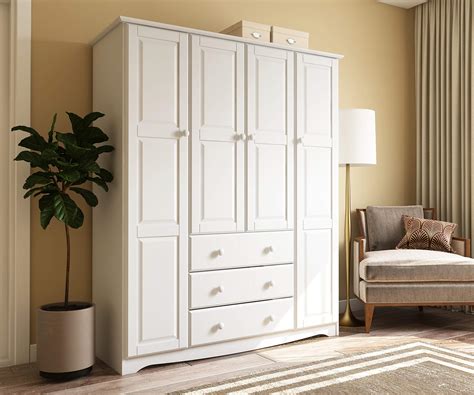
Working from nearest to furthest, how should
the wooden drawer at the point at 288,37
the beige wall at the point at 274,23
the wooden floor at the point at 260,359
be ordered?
1. the wooden floor at the point at 260,359
2. the beige wall at the point at 274,23
3. the wooden drawer at the point at 288,37

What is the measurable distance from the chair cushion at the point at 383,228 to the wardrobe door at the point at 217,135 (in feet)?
5.09

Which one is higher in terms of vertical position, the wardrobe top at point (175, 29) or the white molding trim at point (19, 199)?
the wardrobe top at point (175, 29)

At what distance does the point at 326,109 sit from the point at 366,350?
5.32 ft

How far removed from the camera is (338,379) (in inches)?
112

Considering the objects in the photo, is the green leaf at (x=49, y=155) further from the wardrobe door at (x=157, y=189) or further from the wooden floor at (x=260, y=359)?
the wooden floor at (x=260, y=359)

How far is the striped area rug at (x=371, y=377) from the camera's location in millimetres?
2691

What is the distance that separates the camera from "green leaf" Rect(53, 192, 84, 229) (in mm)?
2840

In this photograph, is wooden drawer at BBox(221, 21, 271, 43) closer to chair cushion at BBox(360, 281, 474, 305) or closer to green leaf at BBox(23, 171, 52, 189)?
green leaf at BBox(23, 171, 52, 189)

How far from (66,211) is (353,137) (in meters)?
2.18

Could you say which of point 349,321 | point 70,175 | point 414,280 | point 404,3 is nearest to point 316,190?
point 414,280

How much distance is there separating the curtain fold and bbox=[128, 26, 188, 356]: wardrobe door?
2.58m

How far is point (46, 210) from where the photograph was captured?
2855mm

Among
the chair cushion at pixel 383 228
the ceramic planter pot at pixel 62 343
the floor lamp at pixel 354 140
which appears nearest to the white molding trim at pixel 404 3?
the floor lamp at pixel 354 140

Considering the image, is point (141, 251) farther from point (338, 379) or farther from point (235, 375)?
point (338, 379)
